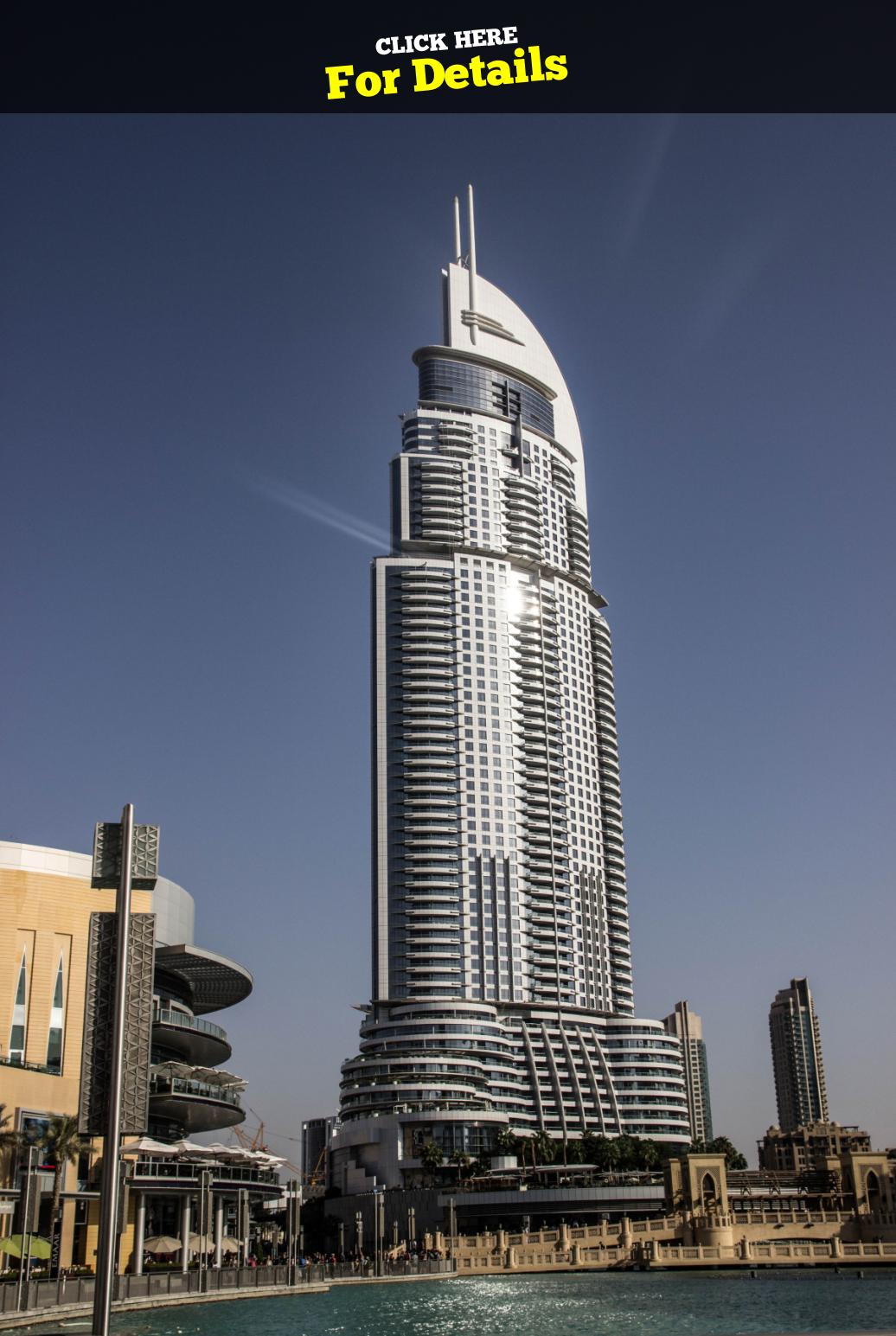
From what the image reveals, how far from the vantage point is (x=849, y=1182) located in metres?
145

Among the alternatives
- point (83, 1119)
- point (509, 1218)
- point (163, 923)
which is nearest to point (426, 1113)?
point (509, 1218)

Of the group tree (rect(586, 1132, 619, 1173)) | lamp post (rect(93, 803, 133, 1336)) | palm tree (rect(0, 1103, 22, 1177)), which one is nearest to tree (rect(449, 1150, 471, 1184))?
tree (rect(586, 1132, 619, 1173))

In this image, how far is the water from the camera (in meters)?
62.9

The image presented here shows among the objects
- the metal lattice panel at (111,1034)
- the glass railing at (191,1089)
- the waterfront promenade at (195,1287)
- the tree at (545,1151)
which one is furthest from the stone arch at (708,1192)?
the metal lattice panel at (111,1034)

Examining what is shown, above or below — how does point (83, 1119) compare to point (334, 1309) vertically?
above

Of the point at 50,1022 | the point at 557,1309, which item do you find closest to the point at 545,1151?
the point at 50,1022

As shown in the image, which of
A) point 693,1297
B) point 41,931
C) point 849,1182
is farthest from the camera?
point 849,1182

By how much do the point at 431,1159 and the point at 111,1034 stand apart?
17244 centimetres

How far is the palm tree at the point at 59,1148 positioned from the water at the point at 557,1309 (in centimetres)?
1244

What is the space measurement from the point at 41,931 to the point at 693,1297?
52596 mm

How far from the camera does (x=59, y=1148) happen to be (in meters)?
80.4

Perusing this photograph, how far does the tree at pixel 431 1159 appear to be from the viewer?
617 feet

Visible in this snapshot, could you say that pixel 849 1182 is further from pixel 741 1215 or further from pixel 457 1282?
pixel 457 1282

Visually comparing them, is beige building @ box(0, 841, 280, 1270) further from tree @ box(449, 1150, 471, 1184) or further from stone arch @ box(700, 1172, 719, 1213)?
tree @ box(449, 1150, 471, 1184)
